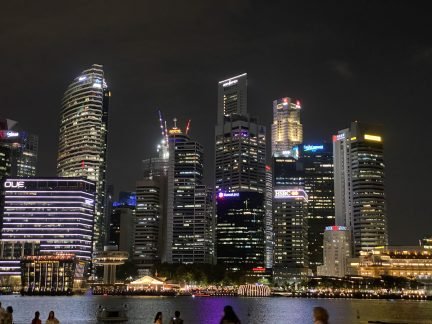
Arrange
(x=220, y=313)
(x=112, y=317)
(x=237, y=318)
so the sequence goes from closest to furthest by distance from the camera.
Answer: (x=237, y=318) < (x=112, y=317) < (x=220, y=313)

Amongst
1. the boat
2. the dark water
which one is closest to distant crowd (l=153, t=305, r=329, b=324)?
the dark water

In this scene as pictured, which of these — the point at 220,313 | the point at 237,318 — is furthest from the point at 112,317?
the point at 237,318

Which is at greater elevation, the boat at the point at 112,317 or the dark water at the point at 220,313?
the boat at the point at 112,317

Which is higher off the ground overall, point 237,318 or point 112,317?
point 237,318

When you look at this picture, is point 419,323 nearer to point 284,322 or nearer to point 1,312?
point 284,322

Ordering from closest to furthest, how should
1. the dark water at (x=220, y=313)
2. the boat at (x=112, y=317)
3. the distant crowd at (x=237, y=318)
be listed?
the distant crowd at (x=237, y=318)
the boat at (x=112, y=317)
the dark water at (x=220, y=313)

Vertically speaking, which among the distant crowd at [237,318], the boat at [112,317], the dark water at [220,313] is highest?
the distant crowd at [237,318]

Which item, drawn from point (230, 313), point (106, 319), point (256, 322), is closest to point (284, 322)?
point (256, 322)

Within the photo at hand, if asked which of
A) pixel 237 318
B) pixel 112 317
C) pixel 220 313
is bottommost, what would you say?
pixel 220 313

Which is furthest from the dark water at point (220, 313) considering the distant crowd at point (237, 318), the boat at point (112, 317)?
the distant crowd at point (237, 318)

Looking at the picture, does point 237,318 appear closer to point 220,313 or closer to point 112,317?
point 112,317

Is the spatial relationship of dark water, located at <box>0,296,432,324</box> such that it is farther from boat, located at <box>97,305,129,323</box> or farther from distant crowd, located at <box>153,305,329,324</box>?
distant crowd, located at <box>153,305,329,324</box>

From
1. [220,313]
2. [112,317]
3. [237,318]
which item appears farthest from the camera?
[220,313]

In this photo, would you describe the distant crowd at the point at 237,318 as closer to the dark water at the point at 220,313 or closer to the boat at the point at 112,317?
the dark water at the point at 220,313
